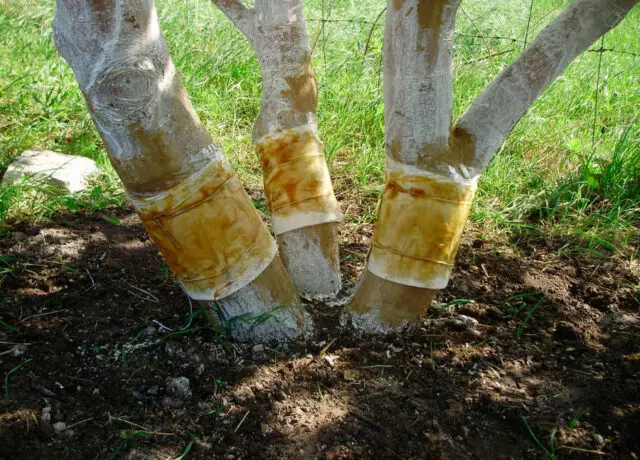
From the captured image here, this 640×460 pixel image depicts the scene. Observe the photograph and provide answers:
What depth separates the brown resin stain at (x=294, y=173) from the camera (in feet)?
6.45

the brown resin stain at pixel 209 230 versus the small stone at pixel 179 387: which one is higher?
the brown resin stain at pixel 209 230

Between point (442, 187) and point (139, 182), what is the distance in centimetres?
86

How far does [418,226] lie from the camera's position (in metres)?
1.69

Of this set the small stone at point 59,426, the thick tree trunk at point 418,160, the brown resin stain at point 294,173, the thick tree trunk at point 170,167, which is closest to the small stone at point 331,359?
the thick tree trunk at point 170,167

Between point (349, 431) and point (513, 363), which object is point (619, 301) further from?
point (349, 431)

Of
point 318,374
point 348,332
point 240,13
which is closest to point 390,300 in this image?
point 348,332

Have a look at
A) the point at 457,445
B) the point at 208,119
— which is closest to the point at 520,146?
the point at 208,119

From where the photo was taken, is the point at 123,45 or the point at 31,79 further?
the point at 31,79

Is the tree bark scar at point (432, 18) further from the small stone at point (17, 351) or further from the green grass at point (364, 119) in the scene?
the small stone at point (17, 351)

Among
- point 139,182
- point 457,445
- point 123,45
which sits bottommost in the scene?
point 457,445

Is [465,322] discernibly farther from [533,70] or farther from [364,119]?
[364,119]

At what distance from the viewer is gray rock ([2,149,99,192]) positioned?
2805mm

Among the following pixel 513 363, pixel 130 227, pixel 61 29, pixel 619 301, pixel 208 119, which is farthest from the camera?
pixel 208 119

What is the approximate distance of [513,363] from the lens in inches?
72.8
